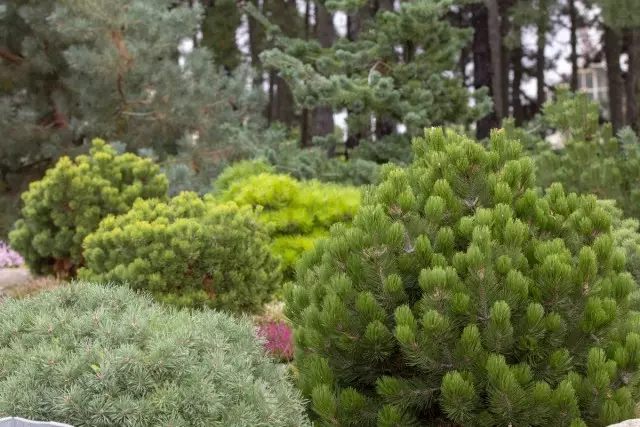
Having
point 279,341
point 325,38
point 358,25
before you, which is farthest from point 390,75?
point 325,38

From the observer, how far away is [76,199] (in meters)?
8.43

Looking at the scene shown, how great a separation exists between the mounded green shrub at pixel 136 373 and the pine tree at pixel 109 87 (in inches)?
349

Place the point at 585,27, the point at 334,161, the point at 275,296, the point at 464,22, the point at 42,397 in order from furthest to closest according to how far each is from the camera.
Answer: the point at 585,27
the point at 464,22
the point at 334,161
the point at 275,296
the point at 42,397

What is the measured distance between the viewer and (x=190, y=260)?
663 centimetres

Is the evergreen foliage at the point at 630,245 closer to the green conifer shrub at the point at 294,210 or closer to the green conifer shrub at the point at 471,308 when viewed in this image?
the green conifer shrub at the point at 471,308

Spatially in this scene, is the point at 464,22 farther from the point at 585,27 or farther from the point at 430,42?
the point at 430,42

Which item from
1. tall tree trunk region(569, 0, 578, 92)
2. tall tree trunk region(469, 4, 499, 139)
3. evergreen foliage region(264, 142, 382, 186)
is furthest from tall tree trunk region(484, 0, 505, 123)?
tall tree trunk region(569, 0, 578, 92)

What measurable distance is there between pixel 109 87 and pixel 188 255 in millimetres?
7859

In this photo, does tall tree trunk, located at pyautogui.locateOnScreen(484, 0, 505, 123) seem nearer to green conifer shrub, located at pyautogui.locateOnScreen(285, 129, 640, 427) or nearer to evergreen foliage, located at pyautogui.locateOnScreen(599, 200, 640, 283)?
evergreen foliage, located at pyautogui.locateOnScreen(599, 200, 640, 283)

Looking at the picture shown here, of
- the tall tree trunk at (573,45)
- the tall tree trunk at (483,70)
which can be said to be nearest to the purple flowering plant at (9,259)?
the tall tree trunk at (483,70)

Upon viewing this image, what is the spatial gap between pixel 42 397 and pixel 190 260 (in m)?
3.69

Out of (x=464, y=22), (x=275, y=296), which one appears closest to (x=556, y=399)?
(x=275, y=296)

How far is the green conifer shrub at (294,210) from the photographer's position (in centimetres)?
822

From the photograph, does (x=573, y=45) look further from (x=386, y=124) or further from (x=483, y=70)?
(x=386, y=124)
